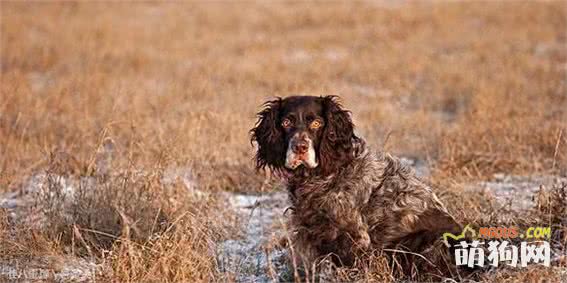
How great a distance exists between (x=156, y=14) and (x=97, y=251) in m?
17.8

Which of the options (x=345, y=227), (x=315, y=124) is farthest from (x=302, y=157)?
(x=345, y=227)

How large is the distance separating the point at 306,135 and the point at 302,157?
6.9 inches

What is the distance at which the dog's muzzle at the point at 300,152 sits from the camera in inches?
186

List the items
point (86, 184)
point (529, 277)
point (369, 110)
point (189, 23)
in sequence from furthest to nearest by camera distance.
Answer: point (189, 23)
point (369, 110)
point (86, 184)
point (529, 277)

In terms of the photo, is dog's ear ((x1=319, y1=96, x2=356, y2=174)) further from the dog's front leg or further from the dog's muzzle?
the dog's front leg

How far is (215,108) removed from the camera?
8.95 m

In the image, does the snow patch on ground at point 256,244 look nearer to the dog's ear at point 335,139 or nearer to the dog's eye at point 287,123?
the dog's ear at point 335,139

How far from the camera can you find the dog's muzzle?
471cm

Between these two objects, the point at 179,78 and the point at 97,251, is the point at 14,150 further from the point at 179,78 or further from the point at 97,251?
the point at 179,78

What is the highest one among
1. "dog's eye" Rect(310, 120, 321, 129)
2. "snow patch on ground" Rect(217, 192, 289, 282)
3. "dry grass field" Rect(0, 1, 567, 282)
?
"dog's eye" Rect(310, 120, 321, 129)

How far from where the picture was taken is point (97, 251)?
5598mm

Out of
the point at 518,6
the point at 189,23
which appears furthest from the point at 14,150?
the point at 518,6

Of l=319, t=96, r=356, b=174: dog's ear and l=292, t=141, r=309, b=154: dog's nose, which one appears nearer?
l=292, t=141, r=309, b=154: dog's nose

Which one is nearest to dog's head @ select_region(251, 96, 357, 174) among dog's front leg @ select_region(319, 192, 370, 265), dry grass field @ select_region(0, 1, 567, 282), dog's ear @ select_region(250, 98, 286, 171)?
dog's ear @ select_region(250, 98, 286, 171)
